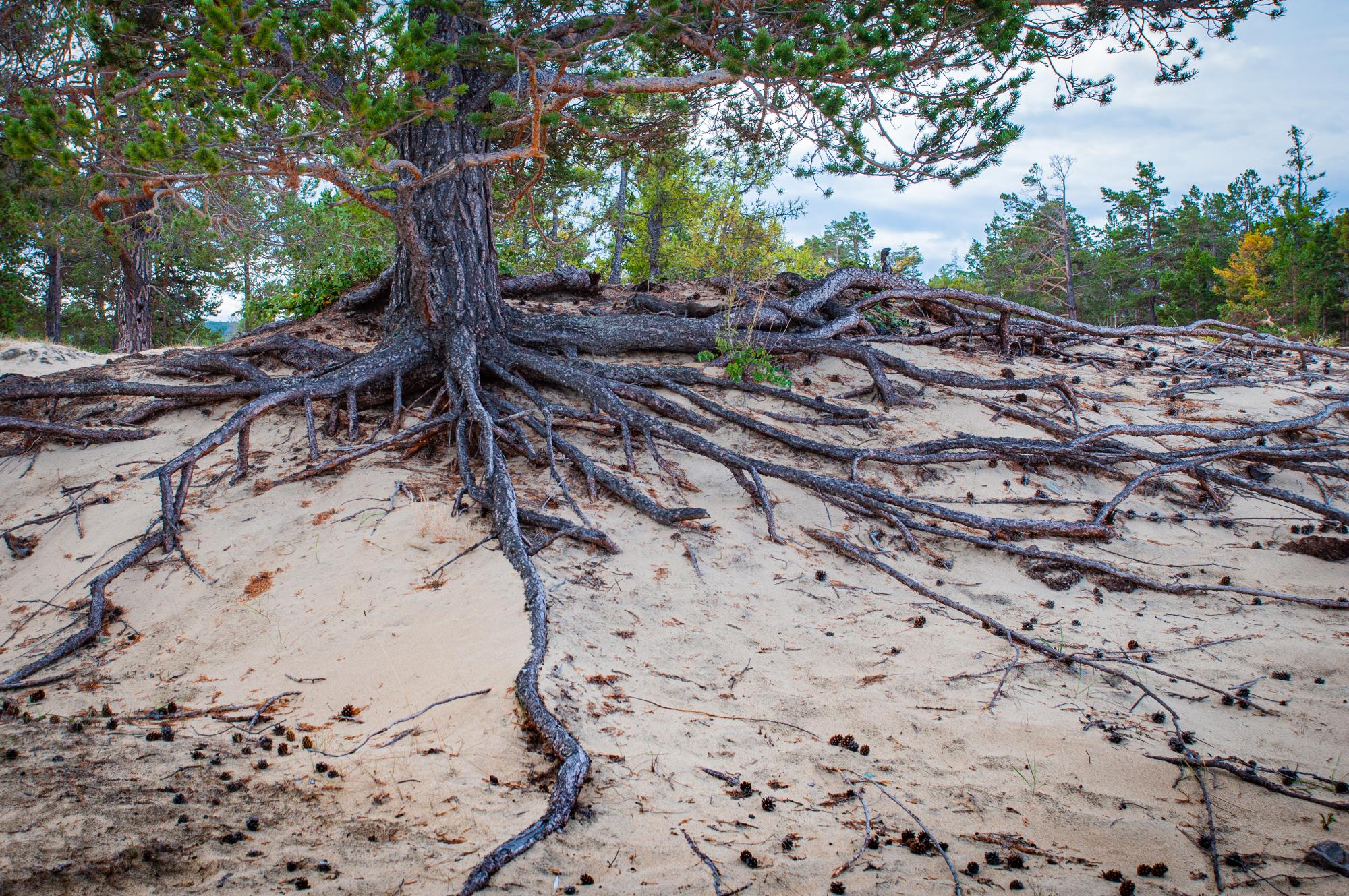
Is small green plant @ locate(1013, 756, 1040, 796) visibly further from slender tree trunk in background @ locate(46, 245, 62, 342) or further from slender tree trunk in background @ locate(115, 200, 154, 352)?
slender tree trunk in background @ locate(46, 245, 62, 342)

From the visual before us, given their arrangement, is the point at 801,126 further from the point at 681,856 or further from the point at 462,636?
→ the point at 681,856

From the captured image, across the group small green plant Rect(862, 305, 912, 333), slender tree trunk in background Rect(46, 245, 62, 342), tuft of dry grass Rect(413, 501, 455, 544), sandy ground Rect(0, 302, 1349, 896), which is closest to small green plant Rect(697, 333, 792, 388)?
sandy ground Rect(0, 302, 1349, 896)

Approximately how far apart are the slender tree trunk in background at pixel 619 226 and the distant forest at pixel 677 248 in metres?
0.11

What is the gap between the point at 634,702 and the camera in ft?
9.84

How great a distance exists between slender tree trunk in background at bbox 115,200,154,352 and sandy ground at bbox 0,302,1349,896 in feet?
33.1

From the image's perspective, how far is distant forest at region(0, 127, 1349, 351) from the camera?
927cm

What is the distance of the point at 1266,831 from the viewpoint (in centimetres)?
222

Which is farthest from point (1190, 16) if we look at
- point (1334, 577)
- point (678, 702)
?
point (678, 702)

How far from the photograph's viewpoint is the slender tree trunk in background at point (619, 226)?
18.8 metres

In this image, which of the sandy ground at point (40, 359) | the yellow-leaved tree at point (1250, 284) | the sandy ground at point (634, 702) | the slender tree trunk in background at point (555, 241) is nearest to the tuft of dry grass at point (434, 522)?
the sandy ground at point (634, 702)

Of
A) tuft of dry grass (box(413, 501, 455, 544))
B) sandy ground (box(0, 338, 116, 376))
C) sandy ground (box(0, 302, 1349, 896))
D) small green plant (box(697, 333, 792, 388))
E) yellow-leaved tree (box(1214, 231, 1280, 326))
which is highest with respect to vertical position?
yellow-leaved tree (box(1214, 231, 1280, 326))

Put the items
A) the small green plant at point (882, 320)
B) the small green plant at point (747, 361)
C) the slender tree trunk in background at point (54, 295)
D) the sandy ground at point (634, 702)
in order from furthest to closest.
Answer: the slender tree trunk in background at point (54, 295), the small green plant at point (882, 320), the small green plant at point (747, 361), the sandy ground at point (634, 702)

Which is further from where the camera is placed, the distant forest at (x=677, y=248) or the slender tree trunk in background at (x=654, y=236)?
the slender tree trunk in background at (x=654, y=236)

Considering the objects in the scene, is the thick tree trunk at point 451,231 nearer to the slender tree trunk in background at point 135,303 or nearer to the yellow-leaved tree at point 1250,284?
the slender tree trunk in background at point 135,303
